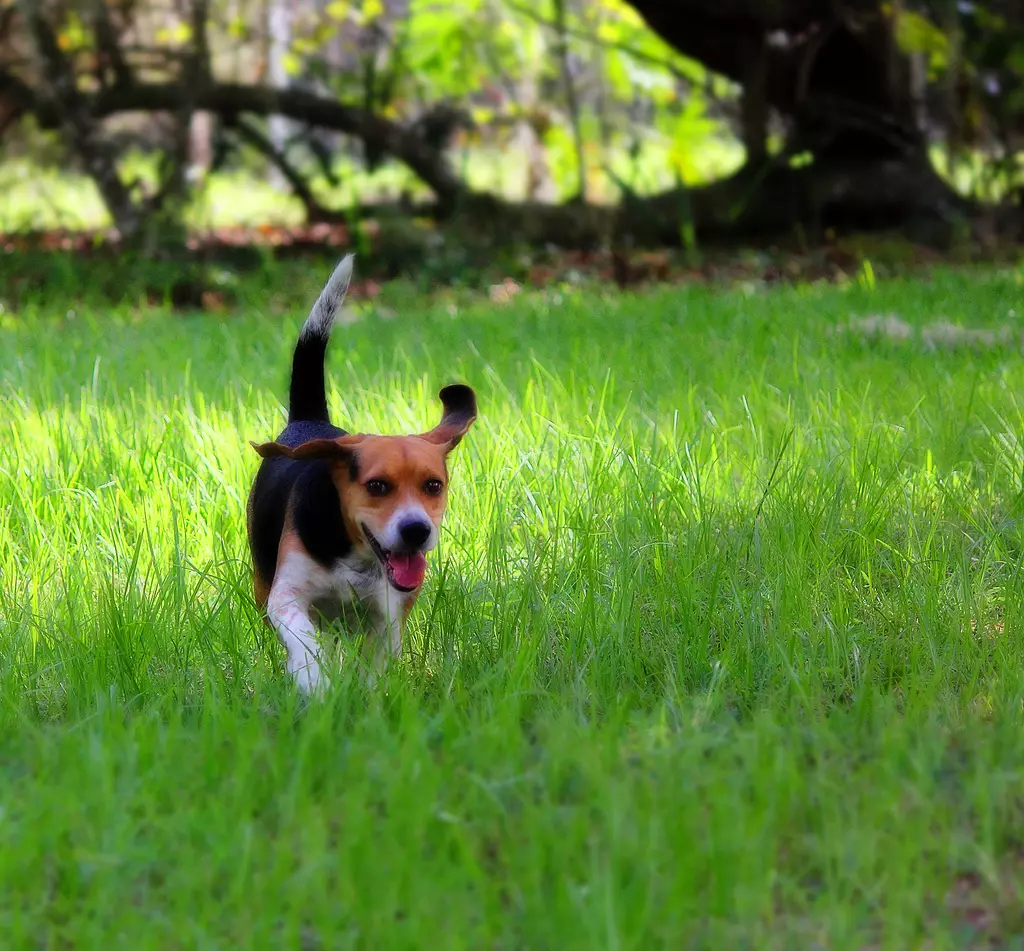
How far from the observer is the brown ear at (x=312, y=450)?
3297mm

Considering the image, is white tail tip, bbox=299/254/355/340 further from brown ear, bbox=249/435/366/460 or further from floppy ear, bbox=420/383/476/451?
brown ear, bbox=249/435/366/460

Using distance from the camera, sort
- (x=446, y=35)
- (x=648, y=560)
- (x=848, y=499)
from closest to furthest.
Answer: (x=648, y=560) → (x=848, y=499) → (x=446, y=35)

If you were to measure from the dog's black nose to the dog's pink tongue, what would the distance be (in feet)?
0.22

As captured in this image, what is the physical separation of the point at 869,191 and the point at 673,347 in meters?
5.59

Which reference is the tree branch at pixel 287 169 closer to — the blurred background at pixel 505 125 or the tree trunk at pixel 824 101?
the blurred background at pixel 505 125

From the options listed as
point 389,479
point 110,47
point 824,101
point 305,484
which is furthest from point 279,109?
point 389,479

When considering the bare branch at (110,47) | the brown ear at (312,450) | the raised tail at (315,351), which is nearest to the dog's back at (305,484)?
the raised tail at (315,351)

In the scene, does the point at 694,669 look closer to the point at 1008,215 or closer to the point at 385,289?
the point at 385,289

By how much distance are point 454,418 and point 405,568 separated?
580mm

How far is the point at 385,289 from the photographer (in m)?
10.2

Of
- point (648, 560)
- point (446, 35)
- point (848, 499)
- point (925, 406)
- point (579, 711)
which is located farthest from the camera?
point (446, 35)

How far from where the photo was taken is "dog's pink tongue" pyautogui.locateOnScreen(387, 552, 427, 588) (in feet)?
10.8

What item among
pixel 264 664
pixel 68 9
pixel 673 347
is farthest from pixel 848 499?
pixel 68 9

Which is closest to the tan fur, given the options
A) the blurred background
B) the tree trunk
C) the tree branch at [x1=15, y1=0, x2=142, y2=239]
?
the blurred background
